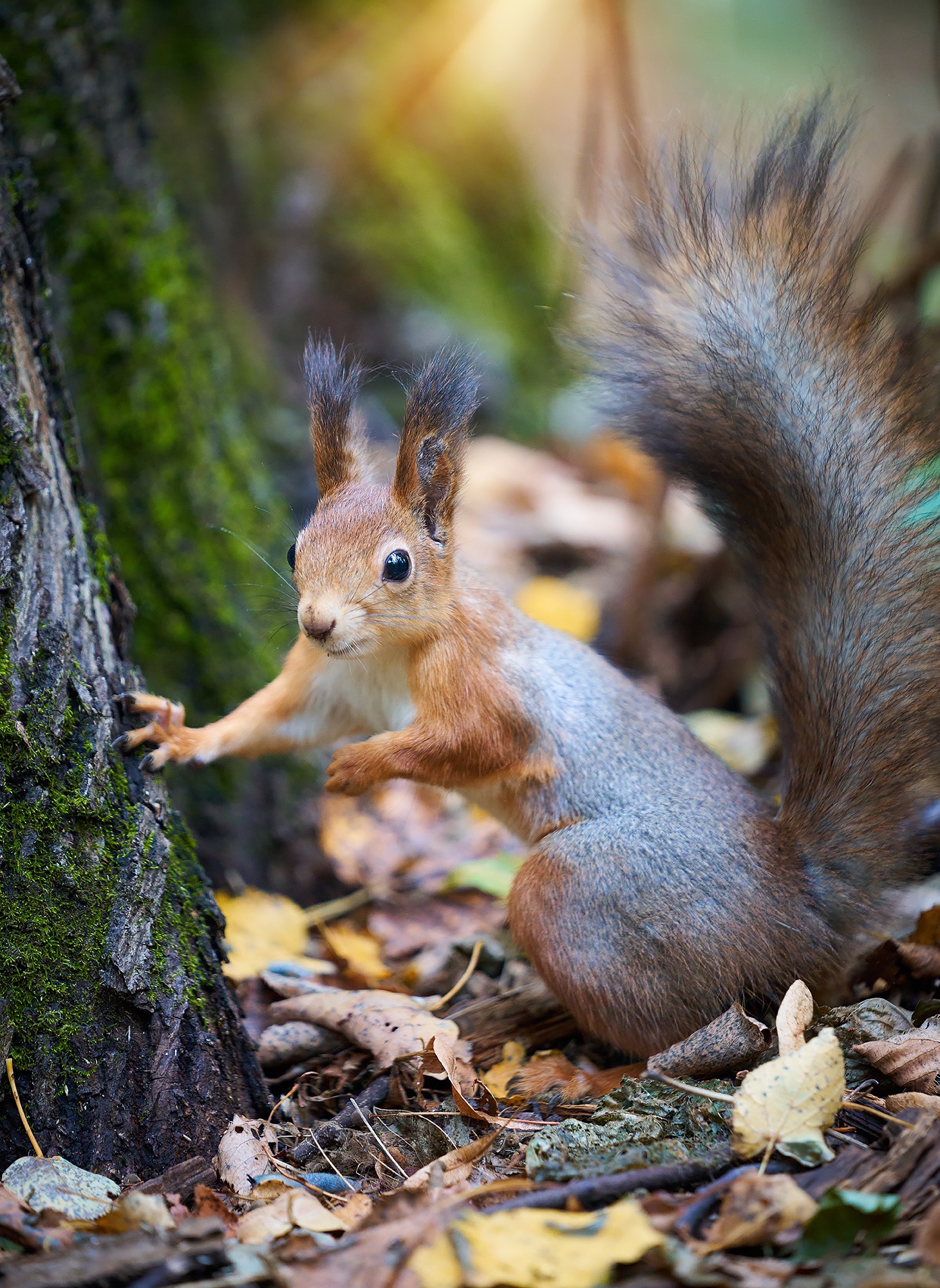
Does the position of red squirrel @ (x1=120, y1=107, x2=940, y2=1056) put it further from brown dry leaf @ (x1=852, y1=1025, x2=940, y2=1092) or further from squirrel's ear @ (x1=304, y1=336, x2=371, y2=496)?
brown dry leaf @ (x1=852, y1=1025, x2=940, y2=1092)

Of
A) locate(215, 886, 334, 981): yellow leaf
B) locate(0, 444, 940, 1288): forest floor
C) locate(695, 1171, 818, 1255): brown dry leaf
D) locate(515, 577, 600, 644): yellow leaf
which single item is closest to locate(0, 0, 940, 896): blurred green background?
locate(215, 886, 334, 981): yellow leaf

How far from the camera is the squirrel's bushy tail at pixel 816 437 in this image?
7.40 ft

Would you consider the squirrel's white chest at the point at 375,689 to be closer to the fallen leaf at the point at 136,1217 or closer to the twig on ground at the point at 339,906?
the twig on ground at the point at 339,906

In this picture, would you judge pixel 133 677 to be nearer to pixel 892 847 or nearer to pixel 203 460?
pixel 203 460

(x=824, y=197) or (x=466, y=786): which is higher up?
(x=824, y=197)

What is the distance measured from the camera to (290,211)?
5.52m

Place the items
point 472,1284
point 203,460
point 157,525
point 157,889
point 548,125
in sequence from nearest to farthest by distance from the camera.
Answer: point 472,1284 < point 157,889 < point 157,525 < point 203,460 < point 548,125

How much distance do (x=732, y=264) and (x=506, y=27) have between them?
621 centimetres

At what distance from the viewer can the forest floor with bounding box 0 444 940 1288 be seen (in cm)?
144

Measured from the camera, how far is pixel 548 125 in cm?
1002

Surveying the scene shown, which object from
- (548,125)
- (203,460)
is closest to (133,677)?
(203,460)

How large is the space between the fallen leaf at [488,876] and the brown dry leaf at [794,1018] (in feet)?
3.32

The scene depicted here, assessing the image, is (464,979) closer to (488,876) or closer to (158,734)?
(488,876)

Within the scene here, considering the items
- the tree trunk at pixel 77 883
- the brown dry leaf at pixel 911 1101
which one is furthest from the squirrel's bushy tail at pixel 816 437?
the tree trunk at pixel 77 883
